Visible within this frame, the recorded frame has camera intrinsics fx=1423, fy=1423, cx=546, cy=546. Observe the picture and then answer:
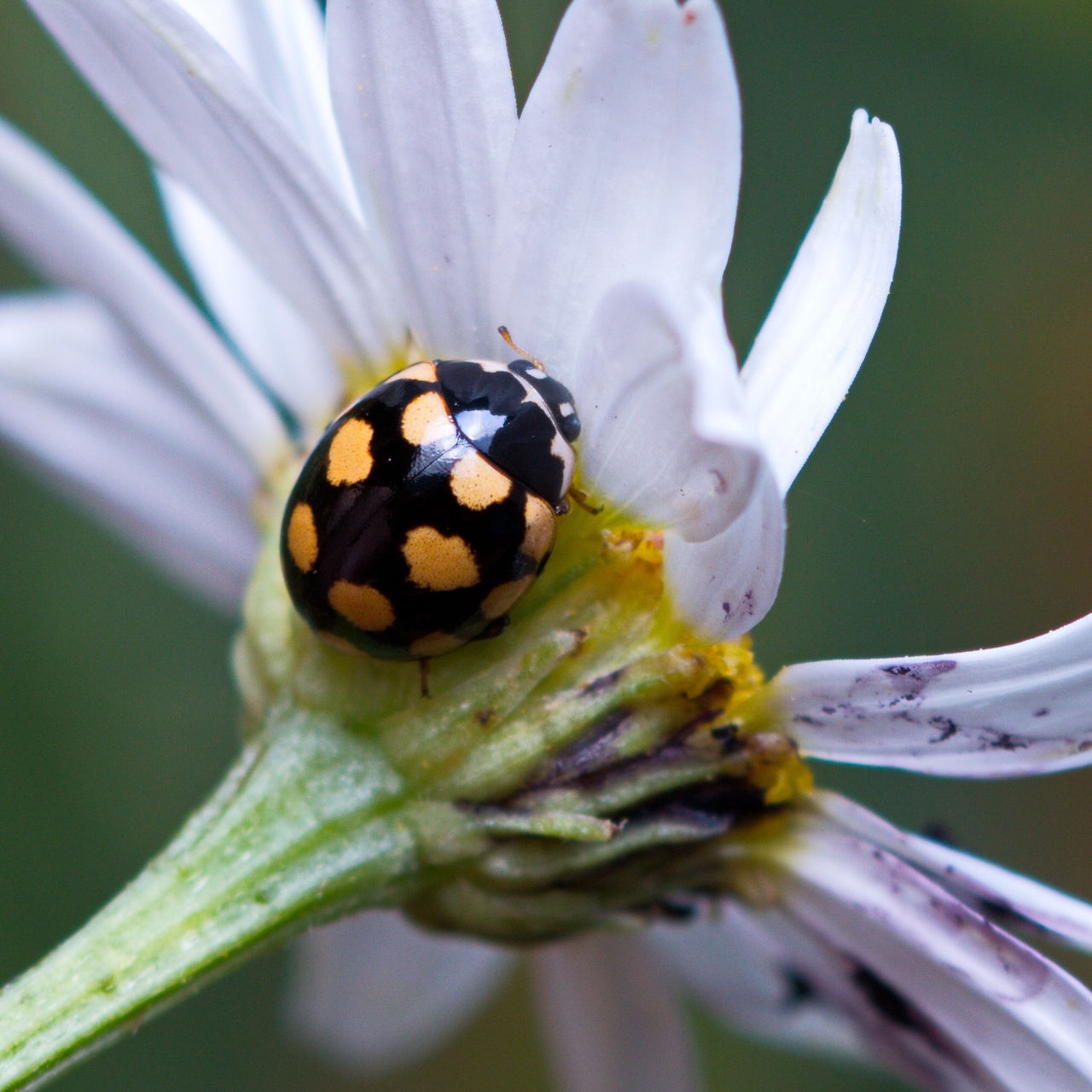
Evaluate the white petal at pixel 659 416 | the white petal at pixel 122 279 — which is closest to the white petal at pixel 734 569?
the white petal at pixel 659 416

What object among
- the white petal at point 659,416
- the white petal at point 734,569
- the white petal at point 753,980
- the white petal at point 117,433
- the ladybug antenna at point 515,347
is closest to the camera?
the white petal at point 659,416

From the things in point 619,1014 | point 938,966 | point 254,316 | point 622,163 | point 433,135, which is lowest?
point 938,966

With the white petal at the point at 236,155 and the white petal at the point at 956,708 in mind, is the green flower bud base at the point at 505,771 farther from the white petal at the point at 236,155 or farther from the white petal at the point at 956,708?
the white petal at the point at 236,155

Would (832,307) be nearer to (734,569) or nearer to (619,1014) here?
(734,569)

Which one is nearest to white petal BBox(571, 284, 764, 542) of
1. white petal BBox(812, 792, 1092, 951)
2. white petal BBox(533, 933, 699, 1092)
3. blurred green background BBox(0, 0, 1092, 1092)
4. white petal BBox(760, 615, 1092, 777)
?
white petal BBox(760, 615, 1092, 777)

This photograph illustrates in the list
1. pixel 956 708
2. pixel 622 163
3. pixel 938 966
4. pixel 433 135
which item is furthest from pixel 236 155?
pixel 938 966
